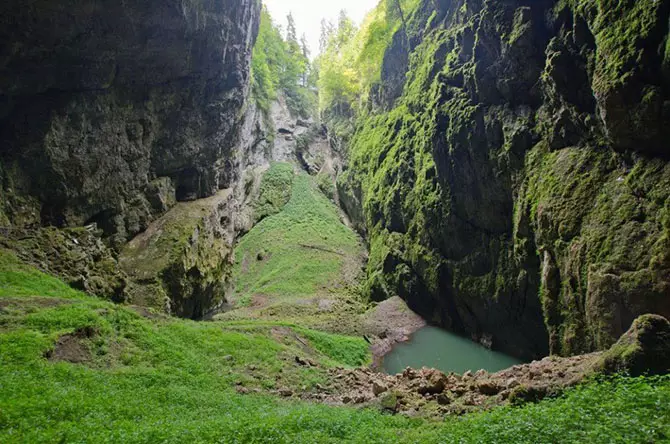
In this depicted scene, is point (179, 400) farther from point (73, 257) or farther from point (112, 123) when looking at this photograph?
point (112, 123)

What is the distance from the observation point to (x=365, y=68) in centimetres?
5356

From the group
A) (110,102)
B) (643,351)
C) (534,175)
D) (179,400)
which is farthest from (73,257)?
(534,175)

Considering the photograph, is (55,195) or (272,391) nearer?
(272,391)

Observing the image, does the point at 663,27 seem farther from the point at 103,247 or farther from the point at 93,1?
the point at 103,247

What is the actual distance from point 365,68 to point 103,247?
40851 millimetres

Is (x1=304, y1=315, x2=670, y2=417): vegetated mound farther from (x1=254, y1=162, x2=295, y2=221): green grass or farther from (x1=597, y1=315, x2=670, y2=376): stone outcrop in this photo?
(x1=254, y1=162, x2=295, y2=221): green grass

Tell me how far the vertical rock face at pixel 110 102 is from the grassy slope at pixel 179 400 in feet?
23.9

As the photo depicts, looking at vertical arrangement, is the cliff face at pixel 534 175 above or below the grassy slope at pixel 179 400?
above

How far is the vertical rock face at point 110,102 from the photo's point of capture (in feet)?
67.9

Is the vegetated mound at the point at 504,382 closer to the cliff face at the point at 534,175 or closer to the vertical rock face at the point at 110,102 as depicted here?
the cliff face at the point at 534,175

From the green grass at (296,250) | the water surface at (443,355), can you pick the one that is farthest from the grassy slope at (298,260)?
the water surface at (443,355)

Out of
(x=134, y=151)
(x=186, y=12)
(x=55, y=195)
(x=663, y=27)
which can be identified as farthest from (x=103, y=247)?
(x=663, y=27)

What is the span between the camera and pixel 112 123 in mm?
25906

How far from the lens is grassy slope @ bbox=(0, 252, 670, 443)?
7344mm
